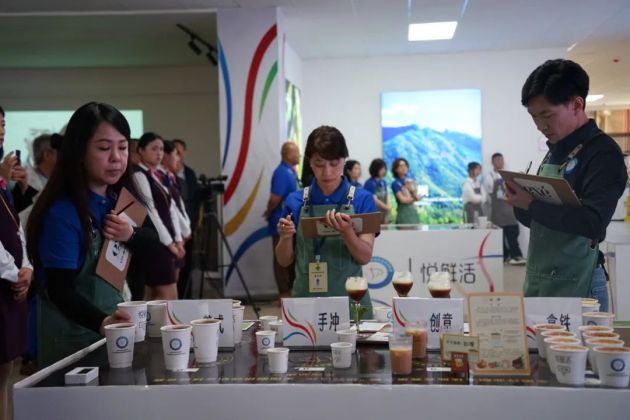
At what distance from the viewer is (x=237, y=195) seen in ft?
24.7

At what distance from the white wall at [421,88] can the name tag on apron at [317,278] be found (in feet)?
26.4

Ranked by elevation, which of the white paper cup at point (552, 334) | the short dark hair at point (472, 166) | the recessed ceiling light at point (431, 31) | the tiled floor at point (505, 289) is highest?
the recessed ceiling light at point (431, 31)

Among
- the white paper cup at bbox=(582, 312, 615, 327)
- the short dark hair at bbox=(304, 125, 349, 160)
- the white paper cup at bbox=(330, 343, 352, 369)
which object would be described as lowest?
the white paper cup at bbox=(330, 343, 352, 369)

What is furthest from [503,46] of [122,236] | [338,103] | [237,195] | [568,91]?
[122,236]

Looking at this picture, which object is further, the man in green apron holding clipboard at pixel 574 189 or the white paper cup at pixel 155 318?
the man in green apron holding clipboard at pixel 574 189

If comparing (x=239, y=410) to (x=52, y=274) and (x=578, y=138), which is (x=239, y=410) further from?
(x=578, y=138)

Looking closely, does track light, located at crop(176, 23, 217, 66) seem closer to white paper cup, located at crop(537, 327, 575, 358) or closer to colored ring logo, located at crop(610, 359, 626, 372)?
white paper cup, located at crop(537, 327, 575, 358)

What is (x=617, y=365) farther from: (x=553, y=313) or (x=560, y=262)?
(x=560, y=262)

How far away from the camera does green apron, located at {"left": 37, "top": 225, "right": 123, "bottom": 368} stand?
2166mm

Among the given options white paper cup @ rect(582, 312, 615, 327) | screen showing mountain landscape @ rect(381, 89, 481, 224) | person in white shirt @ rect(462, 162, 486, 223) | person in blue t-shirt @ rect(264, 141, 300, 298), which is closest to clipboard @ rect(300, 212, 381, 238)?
white paper cup @ rect(582, 312, 615, 327)

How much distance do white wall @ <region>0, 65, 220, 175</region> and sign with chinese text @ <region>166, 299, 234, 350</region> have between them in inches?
370

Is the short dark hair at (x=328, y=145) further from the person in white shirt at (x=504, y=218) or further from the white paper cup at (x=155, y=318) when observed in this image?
the person in white shirt at (x=504, y=218)

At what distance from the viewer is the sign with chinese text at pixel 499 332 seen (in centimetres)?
168

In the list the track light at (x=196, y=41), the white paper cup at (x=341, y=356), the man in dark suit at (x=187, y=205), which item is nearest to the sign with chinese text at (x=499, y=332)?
the white paper cup at (x=341, y=356)
